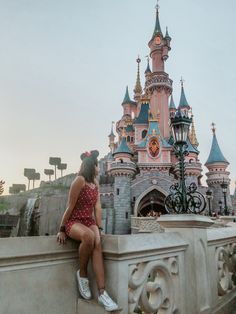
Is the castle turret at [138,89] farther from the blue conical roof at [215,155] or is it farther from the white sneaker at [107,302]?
the white sneaker at [107,302]

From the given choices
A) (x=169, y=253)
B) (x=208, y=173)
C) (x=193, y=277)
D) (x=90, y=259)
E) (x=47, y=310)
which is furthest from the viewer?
(x=208, y=173)

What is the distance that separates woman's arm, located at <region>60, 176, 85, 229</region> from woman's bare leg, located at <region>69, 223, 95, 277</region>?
6.2 inches

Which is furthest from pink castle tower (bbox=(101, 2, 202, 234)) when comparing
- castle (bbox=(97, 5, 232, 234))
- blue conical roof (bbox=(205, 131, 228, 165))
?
blue conical roof (bbox=(205, 131, 228, 165))

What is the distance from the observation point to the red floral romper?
7.75ft

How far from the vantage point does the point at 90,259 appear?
7.63 feet

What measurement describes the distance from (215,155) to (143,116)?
1183cm

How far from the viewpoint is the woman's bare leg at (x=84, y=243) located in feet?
7.06

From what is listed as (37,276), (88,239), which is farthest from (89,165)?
(37,276)

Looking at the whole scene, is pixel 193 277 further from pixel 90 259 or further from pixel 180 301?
pixel 90 259

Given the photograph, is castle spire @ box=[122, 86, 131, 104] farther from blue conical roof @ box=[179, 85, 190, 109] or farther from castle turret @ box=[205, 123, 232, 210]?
castle turret @ box=[205, 123, 232, 210]

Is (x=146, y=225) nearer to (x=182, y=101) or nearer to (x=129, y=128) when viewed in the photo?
(x=129, y=128)

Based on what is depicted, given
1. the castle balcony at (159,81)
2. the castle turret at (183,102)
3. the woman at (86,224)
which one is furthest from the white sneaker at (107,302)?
the castle turret at (183,102)

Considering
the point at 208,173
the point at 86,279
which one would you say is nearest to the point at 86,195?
the point at 86,279

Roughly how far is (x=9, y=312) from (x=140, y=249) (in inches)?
45.8
